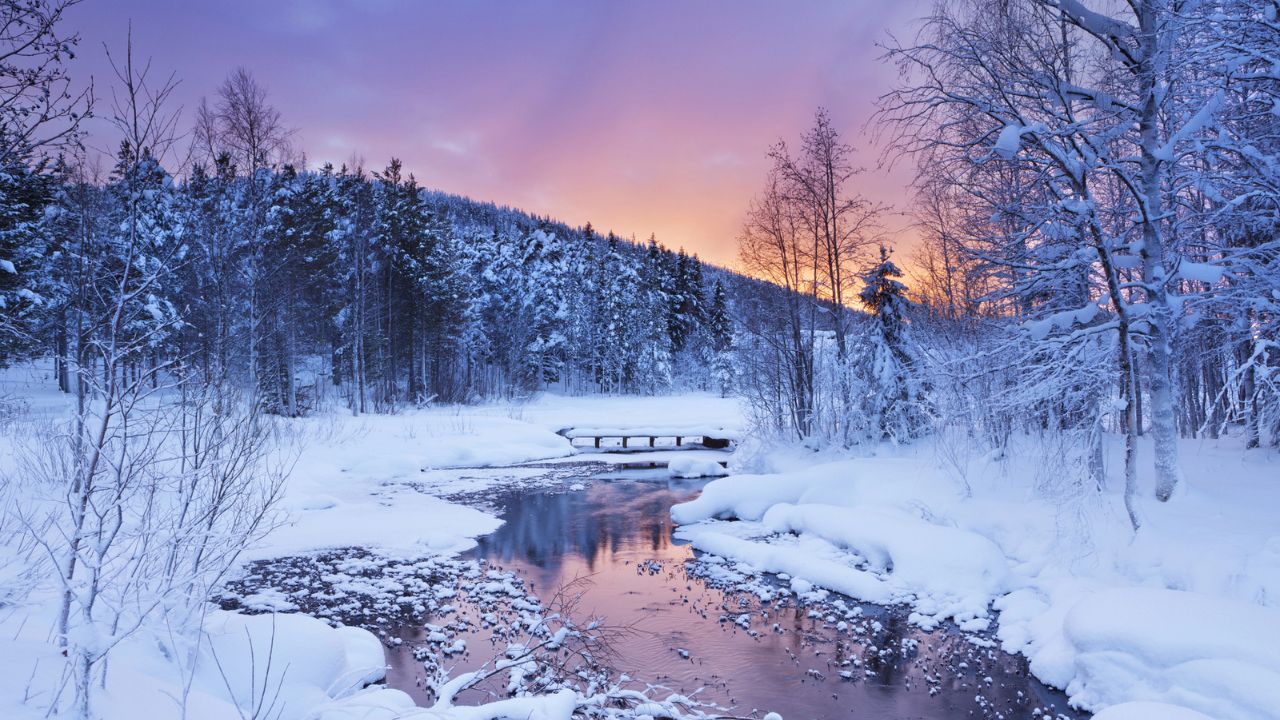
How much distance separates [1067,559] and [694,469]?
12494 mm

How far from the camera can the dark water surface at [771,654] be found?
237 inches

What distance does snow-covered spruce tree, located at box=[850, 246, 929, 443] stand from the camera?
52.1 feet

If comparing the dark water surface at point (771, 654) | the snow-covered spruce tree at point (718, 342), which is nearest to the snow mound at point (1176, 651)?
the dark water surface at point (771, 654)

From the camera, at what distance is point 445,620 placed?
789 centimetres

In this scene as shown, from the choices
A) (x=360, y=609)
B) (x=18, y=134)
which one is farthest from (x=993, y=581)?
(x=18, y=134)

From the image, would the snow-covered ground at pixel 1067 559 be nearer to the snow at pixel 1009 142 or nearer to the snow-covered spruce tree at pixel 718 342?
the snow at pixel 1009 142

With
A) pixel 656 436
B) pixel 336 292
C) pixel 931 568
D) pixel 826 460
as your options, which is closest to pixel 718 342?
pixel 656 436

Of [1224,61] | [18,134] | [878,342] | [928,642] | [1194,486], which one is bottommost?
[928,642]

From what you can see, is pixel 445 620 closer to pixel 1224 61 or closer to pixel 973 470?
pixel 973 470

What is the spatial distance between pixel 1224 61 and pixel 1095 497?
5.26 m

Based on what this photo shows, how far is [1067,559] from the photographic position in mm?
8117

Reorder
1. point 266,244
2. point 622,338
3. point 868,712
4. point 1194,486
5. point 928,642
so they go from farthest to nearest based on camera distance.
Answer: point 622,338 → point 266,244 → point 1194,486 → point 928,642 → point 868,712

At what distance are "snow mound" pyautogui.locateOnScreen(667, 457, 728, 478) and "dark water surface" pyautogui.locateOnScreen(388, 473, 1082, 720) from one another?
340 inches

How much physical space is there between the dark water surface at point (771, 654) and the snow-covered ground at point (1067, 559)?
1.78 ft
